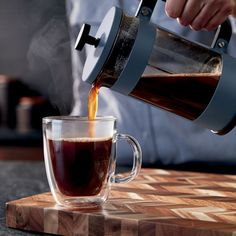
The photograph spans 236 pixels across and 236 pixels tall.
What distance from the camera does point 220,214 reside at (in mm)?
861

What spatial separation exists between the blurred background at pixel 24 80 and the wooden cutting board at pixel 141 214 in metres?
1.35

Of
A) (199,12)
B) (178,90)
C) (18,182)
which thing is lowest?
(18,182)

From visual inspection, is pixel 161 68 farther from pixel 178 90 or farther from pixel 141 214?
pixel 141 214

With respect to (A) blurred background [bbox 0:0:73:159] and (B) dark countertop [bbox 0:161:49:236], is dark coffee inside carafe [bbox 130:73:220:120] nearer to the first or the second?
(B) dark countertop [bbox 0:161:49:236]

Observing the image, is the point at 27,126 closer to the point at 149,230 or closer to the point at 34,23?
the point at 34,23

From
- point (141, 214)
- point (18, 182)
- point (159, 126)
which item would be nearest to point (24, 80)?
point (159, 126)

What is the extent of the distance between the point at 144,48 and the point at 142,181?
295mm

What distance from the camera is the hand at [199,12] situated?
Result: 1.02 m

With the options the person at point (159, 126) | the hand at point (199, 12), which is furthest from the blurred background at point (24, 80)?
the hand at point (199, 12)

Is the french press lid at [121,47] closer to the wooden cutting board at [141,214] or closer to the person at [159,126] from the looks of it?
the wooden cutting board at [141,214]

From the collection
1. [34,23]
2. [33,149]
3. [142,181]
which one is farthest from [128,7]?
[34,23]

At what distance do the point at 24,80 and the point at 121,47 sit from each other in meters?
2.31

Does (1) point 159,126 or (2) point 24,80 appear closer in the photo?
(1) point 159,126

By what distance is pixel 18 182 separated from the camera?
1.24 metres
